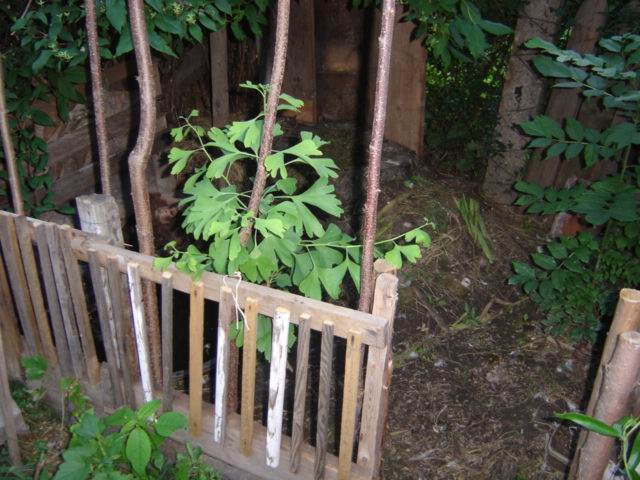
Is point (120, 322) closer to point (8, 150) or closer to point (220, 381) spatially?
point (220, 381)

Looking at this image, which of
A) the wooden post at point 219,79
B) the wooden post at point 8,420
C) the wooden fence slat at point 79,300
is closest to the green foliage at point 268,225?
the wooden fence slat at point 79,300

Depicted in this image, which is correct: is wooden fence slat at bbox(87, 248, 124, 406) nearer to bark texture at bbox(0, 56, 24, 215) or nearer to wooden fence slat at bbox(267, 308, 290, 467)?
bark texture at bbox(0, 56, 24, 215)

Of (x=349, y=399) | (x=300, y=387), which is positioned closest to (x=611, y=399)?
(x=349, y=399)

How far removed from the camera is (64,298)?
253cm

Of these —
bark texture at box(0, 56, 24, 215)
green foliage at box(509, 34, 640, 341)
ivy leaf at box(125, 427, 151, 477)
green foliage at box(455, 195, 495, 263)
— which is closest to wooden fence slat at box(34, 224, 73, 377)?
bark texture at box(0, 56, 24, 215)

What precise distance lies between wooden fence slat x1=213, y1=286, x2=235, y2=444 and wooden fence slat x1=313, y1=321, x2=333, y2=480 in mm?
411

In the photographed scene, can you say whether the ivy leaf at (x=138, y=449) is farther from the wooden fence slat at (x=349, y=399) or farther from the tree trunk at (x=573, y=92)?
the tree trunk at (x=573, y=92)

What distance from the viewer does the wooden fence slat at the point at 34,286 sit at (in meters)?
2.51

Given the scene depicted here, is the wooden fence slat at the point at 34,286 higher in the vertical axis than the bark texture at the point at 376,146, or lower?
lower

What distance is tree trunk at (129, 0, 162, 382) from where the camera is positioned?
6.64 feet

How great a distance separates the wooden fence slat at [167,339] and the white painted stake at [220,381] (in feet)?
0.75

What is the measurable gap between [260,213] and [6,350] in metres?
1.79

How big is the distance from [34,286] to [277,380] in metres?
1.36

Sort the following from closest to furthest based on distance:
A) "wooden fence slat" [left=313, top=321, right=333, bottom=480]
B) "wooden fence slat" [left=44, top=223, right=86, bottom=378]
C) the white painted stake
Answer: "wooden fence slat" [left=313, top=321, right=333, bottom=480] < the white painted stake < "wooden fence slat" [left=44, top=223, right=86, bottom=378]
